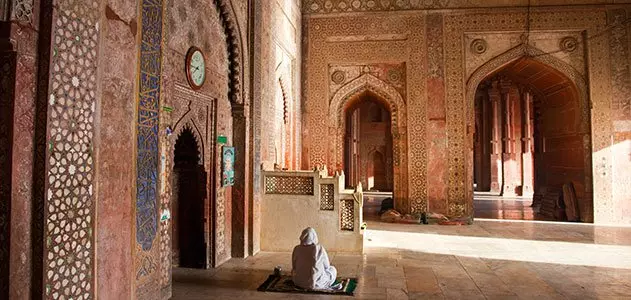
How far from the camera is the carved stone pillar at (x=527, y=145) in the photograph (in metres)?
17.3

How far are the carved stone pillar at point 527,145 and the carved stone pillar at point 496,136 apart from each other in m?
0.94

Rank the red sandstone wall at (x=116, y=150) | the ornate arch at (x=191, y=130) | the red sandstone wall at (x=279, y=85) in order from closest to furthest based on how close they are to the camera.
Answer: the red sandstone wall at (x=116, y=150), the ornate arch at (x=191, y=130), the red sandstone wall at (x=279, y=85)

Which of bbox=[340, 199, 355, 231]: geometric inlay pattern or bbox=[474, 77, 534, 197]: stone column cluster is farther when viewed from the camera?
bbox=[474, 77, 534, 197]: stone column cluster

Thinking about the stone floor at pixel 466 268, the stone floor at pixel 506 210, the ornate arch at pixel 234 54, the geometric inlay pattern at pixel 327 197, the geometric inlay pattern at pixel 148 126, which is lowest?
the stone floor at pixel 466 268

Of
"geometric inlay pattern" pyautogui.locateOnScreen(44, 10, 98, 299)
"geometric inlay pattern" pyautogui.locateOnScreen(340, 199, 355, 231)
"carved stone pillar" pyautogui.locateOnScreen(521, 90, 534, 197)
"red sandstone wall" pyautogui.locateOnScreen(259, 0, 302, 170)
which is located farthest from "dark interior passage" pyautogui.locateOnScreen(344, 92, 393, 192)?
"geometric inlay pattern" pyautogui.locateOnScreen(44, 10, 98, 299)

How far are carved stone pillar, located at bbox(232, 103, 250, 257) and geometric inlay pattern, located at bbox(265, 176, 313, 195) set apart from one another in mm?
553

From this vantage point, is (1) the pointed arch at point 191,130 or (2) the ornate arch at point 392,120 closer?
(1) the pointed arch at point 191,130

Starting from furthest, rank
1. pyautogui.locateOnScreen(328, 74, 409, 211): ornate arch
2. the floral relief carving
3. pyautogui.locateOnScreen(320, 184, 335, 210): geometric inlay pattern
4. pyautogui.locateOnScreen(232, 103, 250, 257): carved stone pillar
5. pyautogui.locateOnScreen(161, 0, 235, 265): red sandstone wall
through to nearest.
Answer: pyautogui.locateOnScreen(328, 74, 409, 211): ornate arch
the floral relief carving
pyautogui.locateOnScreen(320, 184, 335, 210): geometric inlay pattern
pyautogui.locateOnScreen(232, 103, 250, 257): carved stone pillar
pyautogui.locateOnScreen(161, 0, 235, 265): red sandstone wall

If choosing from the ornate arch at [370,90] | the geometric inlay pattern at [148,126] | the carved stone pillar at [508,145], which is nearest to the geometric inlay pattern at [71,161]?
the geometric inlay pattern at [148,126]

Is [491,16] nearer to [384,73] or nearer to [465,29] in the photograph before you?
[465,29]

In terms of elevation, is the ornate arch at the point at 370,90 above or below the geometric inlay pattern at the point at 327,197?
above

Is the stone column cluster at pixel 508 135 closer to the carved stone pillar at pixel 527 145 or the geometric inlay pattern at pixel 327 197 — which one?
the carved stone pillar at pixel 527 145

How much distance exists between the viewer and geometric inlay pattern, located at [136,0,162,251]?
11.7 ft

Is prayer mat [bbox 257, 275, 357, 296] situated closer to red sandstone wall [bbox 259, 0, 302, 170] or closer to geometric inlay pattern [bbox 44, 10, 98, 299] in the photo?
geometric inlay pattern [bbox 44, 10, 98, 299]
